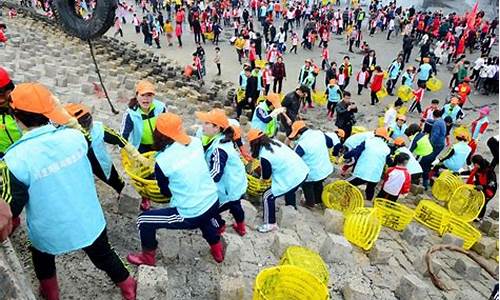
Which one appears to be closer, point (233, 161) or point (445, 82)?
point (233, 161)

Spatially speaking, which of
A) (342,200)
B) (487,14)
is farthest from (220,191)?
(487,14)

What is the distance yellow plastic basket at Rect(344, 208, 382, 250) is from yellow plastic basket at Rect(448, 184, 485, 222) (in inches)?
105

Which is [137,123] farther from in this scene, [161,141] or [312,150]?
[312,150]

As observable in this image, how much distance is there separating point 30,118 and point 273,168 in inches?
114

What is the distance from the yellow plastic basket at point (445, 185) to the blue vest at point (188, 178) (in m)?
5.73

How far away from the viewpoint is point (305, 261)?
4328 mm

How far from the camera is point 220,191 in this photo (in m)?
4.46

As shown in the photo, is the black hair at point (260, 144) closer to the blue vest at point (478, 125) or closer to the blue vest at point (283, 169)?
the blue vest at point (283, 169)

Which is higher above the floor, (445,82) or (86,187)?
(86,187)

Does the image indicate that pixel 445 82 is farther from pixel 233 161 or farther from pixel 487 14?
pixel 233 161

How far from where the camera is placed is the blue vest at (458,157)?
26.2ft

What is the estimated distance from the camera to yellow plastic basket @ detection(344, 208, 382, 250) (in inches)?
214

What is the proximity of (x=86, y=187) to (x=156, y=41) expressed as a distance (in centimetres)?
1571

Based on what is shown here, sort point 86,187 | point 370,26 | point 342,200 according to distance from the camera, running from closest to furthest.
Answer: point 86,187 → point 342,200 → point 370,26
